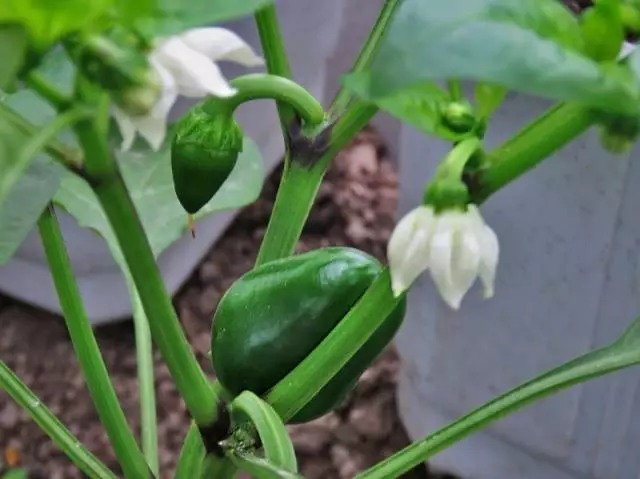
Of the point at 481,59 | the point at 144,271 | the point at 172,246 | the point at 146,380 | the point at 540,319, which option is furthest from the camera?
the point at 172,246

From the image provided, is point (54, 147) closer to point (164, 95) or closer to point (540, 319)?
point (164, 95)

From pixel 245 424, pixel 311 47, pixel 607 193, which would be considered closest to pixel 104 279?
pixel 311 47

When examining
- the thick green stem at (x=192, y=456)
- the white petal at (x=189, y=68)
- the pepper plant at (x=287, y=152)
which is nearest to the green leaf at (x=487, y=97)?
the pepper plant at (x=287, y=152)

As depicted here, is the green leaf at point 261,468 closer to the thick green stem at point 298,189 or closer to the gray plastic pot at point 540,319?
the thick green stem at point 298,189

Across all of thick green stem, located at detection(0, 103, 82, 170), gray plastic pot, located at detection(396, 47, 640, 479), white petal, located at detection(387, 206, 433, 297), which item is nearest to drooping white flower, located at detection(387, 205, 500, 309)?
white petal, located at detection(387, 206, 433, 297)

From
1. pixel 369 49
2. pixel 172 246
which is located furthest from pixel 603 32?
pixel 172 246

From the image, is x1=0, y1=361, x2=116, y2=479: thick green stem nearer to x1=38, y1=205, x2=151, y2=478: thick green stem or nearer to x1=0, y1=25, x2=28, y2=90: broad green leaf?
x1=38, y1=205, x2=151, y2=478: thick green stem
